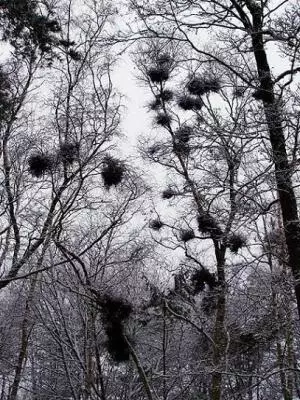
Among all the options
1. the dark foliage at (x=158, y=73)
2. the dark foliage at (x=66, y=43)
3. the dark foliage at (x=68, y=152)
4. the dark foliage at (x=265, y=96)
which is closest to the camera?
the dark foliage at (x=265, y=96)

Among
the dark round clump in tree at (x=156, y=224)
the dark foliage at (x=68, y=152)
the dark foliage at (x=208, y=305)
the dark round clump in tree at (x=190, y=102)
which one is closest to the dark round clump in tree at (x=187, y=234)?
the dark round clump in tree at (x=156, y=224)

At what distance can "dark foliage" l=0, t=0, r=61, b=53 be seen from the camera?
21.9 ft

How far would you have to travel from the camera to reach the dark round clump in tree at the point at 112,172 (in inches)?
288

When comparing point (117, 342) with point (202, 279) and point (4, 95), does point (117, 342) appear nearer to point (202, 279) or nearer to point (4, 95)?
point (202, 279)

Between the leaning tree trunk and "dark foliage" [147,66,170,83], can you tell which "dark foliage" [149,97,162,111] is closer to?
"dark foliage" [147,66,170,83]

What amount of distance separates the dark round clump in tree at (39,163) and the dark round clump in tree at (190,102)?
352 cm

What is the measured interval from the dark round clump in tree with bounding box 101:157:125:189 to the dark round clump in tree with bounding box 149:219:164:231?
2.54 m

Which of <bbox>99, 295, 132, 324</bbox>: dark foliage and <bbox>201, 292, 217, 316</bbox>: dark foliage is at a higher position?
<bbox>201, 292, 217, 316</bbox>: dark foliage

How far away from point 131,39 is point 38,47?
106 inches

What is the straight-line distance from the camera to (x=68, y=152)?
8.11 meters

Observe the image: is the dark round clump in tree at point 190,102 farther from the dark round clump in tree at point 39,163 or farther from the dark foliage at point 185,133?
the dark round clump in tree at point 39,163

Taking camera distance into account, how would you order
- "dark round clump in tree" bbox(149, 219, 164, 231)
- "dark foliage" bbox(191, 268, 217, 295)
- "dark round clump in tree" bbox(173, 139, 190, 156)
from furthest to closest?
"dark round clump in tree" bbox(149, 219, 164, 231) < "dark foliage" bbox(191, 268, 217, 295) < "dark round clump in tree" bbox(173, 139, 190, 156)

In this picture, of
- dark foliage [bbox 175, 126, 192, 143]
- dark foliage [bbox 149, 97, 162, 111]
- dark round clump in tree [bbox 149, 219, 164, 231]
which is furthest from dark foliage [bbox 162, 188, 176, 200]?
dark foliage [bbox 149, 97, 162, 111]

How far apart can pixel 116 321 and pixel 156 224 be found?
13.7 feet
